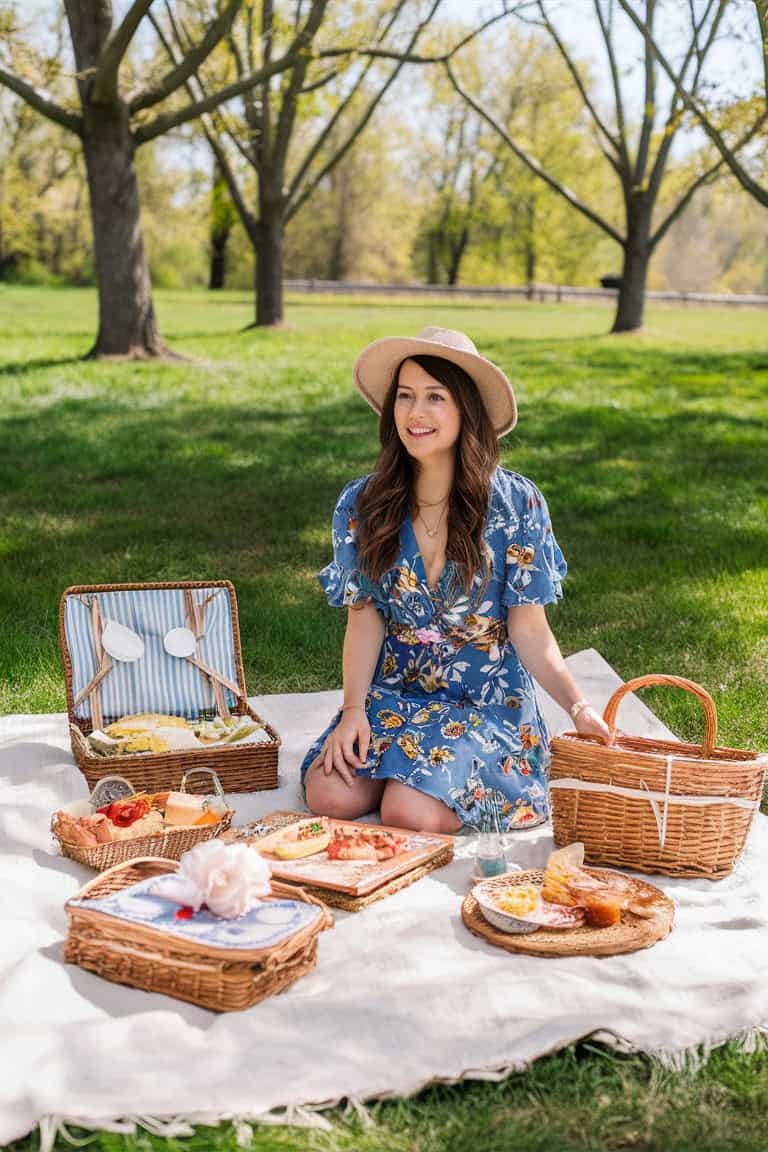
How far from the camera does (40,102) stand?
39.9 feet

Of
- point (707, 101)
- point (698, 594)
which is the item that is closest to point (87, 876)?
point (698, 594)

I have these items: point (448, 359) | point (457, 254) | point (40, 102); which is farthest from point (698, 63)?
point (457, 254)

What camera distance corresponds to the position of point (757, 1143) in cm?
237

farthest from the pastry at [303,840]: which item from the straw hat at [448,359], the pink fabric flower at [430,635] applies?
the straw hat at [448,359]

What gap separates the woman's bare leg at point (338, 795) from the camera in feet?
12.9

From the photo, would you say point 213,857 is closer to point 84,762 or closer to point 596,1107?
point 596,1107

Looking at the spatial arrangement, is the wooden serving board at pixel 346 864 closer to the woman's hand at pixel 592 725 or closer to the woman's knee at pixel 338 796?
the woman's knee at pixel 338 796

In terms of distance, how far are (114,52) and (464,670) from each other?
30.3 ft

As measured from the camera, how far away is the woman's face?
3775 millimetres

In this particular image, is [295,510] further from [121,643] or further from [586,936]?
[586,936]

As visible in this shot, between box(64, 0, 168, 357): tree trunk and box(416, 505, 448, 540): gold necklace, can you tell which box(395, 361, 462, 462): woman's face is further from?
box(64, 0, 168, 357): tree trunk

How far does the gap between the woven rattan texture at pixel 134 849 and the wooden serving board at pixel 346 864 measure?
0.13 metres

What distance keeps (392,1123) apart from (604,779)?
4.55ft

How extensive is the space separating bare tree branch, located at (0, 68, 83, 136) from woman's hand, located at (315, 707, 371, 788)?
985 centimetres
